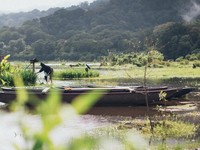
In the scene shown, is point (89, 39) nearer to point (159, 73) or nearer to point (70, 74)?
point (159, 73)

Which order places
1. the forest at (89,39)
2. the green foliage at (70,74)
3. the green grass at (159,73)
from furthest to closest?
the forest at (89,39) → the green grass at (159,73) → the green foliage at (70,74)

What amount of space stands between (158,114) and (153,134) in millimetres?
5502

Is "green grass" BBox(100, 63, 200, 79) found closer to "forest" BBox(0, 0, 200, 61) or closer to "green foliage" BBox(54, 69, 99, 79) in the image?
"green foliage" BBox(54, 69, 99, 79)

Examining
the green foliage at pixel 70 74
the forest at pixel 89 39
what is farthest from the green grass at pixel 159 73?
the forest at pixel 89 39

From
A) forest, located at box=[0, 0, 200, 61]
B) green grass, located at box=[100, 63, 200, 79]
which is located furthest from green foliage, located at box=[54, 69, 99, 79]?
forest, located at box=[0, 0, 200, 61]

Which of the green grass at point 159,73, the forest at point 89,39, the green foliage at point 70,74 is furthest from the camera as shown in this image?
the forest at point 89,39

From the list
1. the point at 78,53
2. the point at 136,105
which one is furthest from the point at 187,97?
the point at 78,53

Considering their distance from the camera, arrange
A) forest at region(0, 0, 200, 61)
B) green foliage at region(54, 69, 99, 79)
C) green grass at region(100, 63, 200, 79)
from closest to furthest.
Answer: green foliage at region(54, 69, 99, 79) → green grass at region(100, 63, 200, 79) → forest at region(0, 0, 200, 61)

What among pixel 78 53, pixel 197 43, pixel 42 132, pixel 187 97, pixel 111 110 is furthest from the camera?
pixel 78 53

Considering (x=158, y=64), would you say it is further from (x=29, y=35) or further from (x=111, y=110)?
(x=29, y=35)

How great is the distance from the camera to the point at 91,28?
193250mm

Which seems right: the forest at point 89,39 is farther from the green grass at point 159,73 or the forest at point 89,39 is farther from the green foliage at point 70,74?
the green foliage at point 70,74

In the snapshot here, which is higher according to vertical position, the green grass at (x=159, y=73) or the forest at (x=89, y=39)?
the forest at (x=89, y=39)

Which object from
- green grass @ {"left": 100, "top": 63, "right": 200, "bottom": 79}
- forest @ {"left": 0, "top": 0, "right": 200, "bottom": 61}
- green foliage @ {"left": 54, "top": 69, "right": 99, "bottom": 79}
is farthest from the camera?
forest @ {"left": 0, "top": 0, "right": 200, "bottom": 61}
